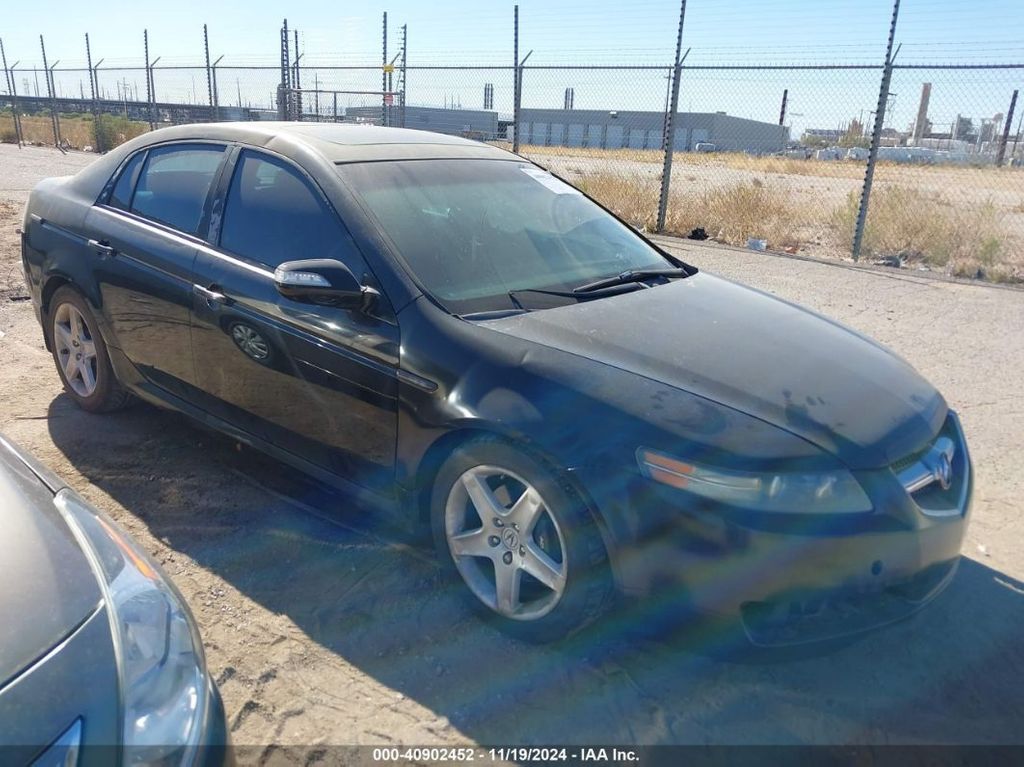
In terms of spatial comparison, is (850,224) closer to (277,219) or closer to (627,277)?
(627,277)

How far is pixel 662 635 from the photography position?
244cm

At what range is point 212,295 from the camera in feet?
11.1

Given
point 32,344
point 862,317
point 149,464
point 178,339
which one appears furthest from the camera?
point 862,317

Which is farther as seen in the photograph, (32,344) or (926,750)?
(32,344)

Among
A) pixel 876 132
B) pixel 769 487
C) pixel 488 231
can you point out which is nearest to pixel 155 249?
pixel 488 231

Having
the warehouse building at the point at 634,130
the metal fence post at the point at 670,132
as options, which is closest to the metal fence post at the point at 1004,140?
the metal fence post at the point at 670,132

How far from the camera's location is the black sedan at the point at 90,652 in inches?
57.7

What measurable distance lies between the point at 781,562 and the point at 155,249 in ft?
9.94

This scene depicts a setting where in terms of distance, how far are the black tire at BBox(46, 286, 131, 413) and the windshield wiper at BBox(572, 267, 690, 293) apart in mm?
Result: 2581

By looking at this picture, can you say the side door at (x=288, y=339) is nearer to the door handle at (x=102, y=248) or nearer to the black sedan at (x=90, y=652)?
the door handle at (x=102, y=248)

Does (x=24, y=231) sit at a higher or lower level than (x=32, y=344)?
higher

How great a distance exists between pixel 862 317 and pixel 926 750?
5.05 metres

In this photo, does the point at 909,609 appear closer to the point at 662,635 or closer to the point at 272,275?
the point at 662,635

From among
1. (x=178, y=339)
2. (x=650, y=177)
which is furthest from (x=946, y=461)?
(x=650, y=177)
